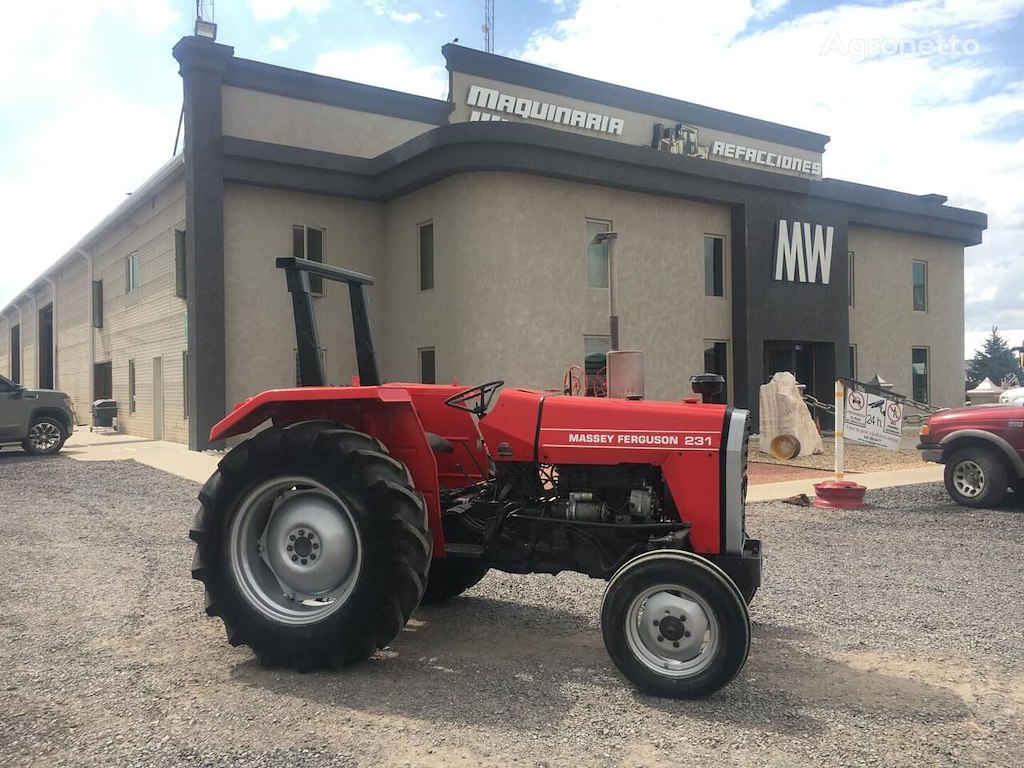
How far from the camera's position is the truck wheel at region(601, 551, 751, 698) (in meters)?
3.69

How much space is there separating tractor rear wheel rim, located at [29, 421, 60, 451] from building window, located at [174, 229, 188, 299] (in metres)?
3.80

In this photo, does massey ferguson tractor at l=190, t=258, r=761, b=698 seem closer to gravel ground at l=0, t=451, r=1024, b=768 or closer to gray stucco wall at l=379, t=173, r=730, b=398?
gravel ground at l=0, t=451, r=1024, b=768

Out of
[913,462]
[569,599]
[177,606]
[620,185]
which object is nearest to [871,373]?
[913,462]

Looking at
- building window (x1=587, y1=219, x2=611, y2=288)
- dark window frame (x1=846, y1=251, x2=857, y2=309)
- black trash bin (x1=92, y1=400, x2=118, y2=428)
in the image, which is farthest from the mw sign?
black trash bin (x1=92, y1=400, x2=118, y2=428)

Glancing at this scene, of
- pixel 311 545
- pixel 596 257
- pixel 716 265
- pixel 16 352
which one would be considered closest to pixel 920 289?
pixel 716 265

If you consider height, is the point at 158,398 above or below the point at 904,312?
below

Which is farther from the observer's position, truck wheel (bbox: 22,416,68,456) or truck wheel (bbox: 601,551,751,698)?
truck wheel (bbox: 22,416,68,456)

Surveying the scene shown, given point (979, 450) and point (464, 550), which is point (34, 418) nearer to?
point (464, 550)

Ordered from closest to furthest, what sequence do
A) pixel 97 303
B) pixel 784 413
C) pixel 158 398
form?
1. pixel 784 413
2. pixel 158 398
3. pixel 97 303

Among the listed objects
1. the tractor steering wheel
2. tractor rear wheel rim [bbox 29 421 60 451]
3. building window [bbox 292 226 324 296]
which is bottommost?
tractor rear wheel rim [bbox 29 421 60 451]

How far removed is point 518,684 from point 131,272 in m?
21.8

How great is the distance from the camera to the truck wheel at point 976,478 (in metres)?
9.53

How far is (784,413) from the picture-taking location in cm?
1538

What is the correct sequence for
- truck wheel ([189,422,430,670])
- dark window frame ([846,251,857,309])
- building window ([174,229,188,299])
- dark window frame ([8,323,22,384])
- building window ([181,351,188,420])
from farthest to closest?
dark window frame ([8,323,22,384])
dark window frame ([846,251,857,309])
building window ([181,351,188,420])
building window ([174,229,188,299])
truck wheel ([189,422,430,670])
